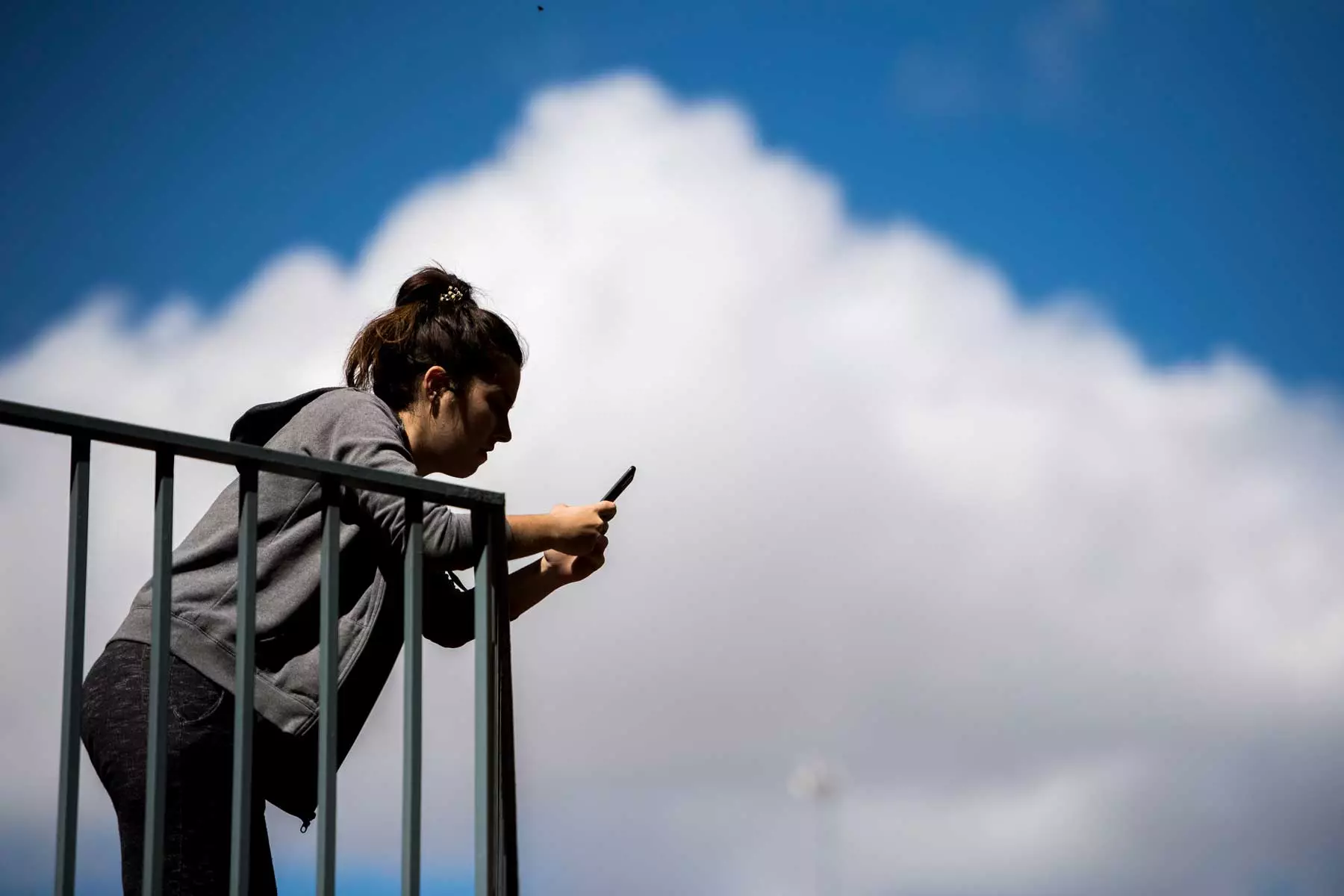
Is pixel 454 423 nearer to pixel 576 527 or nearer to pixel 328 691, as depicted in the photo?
pixel 576 527

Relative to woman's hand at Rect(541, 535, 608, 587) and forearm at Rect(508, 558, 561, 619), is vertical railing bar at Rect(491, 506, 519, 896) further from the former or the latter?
forearm at Rect(508, 558, 561, 619)

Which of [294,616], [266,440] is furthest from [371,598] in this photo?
[266,440]

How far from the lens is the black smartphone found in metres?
3.35

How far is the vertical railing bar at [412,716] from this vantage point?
2619 millimetres

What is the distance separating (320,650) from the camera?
2.64 metres

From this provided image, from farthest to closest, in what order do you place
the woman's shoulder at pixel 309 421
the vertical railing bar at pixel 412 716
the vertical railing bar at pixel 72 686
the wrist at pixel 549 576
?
1. the wrist at pixel 549 576
2. the woman's shoulder at pixel 309 421
3. the vertical railing bar at pixel 412 716
4. the vertical railing bar at pixel 72 686

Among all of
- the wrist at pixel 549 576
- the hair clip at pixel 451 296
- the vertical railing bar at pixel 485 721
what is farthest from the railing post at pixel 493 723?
the hair clip at pixel 451 296

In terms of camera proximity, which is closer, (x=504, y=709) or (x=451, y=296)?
(x=504, y=709)

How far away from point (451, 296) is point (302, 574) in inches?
32.7

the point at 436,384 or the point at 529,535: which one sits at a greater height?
the point at 436,384

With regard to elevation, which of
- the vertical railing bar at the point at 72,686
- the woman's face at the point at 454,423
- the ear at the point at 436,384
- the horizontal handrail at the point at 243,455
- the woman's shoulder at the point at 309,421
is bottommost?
the vertical railing bar at the point at 72,686

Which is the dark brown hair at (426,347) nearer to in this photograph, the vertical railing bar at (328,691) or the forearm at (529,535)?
the forearm at (529,535)

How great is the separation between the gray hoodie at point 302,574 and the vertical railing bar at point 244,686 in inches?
9.6

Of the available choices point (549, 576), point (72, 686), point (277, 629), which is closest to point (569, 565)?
point (549, 576)
